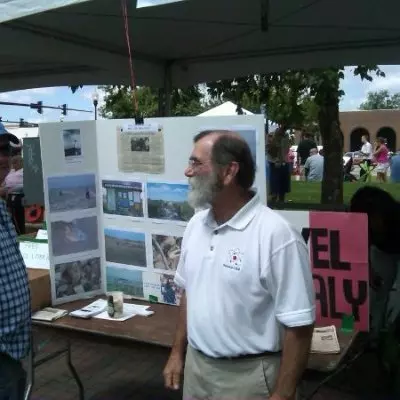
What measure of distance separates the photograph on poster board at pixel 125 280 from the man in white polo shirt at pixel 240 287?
1.09 meters

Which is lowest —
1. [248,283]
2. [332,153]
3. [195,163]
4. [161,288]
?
[161,288]

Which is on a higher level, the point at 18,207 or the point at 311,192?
the point at 18,207

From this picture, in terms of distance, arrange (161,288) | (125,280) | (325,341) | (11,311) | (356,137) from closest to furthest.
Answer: (11,311) < (325,341) < (161,288) < (125,280) < (356,137)

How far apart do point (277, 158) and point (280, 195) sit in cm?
89

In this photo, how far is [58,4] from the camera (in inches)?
91.0

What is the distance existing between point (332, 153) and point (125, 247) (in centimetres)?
554

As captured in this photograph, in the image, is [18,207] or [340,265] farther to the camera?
[18,207]

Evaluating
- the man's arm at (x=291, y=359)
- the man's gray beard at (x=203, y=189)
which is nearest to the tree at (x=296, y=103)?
the man's gray beard at (x=203, y=189)

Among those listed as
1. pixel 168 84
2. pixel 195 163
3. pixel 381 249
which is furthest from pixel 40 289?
pixel 168 84

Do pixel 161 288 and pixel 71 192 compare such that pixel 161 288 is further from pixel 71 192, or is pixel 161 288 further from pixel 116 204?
pixel 71 192

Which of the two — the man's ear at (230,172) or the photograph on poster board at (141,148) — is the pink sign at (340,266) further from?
the man's ear at (230,172)

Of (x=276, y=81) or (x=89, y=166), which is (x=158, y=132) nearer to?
(x=89, y=166)

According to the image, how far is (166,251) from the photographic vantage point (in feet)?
9.61

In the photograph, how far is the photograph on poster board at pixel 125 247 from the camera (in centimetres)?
301
